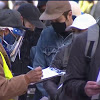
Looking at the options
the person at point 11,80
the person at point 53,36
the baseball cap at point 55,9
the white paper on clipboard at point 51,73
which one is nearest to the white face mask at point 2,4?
the baseball cap at point 55,9

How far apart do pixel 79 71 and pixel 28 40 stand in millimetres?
2913

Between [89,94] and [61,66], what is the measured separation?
1.41 m

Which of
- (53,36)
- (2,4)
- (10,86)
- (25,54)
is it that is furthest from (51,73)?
(2,4)

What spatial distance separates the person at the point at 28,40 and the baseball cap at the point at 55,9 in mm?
442

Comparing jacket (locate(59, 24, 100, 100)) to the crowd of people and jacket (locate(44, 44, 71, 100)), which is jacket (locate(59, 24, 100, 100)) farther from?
jacket (locate(44, 44, 71, 100))

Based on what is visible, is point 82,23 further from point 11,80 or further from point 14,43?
point 11,80

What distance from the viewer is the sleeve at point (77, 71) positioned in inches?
132

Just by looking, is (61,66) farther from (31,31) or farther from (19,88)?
(31,31)

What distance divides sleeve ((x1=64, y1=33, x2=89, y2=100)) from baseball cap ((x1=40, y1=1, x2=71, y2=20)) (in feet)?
6.88

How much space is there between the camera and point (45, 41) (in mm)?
5531

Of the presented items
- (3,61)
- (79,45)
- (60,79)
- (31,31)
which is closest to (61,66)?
(60,79)

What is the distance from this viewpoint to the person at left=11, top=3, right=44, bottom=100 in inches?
222

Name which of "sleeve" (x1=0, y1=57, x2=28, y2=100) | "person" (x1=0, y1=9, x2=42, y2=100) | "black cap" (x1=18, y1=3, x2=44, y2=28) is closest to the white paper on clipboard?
"person" (x1=0, y1=9, x2=42, y2=100)

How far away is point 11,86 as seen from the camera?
3.89 metres
